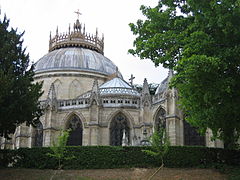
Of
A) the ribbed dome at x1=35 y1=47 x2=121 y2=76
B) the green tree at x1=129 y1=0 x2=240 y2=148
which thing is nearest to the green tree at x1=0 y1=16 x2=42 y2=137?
the green tree at x1=129 y1=0 x2=240 y2=148

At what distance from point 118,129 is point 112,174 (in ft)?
38.0

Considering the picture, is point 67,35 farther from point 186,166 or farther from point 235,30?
point 235,30

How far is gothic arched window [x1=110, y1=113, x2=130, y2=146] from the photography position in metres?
30.7

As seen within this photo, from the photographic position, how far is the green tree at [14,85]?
771 inches

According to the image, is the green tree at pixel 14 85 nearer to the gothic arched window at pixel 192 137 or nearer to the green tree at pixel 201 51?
the green tree at pixel 201 51

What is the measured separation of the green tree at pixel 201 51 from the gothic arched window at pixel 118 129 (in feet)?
47.3

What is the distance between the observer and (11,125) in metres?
20.6

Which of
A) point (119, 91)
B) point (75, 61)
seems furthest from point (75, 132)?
point (75, 61)

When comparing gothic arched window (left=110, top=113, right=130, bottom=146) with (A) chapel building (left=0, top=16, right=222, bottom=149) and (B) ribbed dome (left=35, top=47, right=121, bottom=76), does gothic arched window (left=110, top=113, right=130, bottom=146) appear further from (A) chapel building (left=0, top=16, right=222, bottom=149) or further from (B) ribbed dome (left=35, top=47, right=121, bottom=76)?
(B) ribbed dome (left=35, top=47, right=121, bottom=76)

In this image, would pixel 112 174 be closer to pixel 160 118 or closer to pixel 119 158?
pixel 119 158

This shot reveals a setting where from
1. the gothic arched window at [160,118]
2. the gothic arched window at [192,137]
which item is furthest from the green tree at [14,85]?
the gothic arched window at [192,137]

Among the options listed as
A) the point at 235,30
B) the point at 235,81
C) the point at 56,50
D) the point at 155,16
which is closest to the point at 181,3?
the point at 155,16

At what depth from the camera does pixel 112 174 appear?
19.8 meters

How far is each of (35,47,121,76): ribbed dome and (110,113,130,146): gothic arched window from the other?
1552 cm
